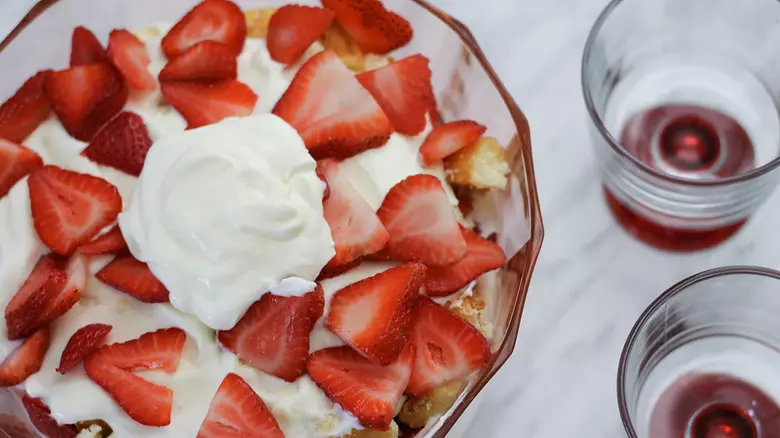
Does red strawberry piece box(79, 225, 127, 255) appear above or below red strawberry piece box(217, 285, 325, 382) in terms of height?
above

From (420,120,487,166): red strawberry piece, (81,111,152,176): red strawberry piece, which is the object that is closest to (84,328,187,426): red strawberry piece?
(81,111,152,176): red strawberry piece

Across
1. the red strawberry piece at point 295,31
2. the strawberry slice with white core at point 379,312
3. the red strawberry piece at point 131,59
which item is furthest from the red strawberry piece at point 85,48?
the strawberry slice with white core at point 379,312

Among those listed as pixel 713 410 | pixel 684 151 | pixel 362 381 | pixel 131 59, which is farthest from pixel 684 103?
pixel 131 59

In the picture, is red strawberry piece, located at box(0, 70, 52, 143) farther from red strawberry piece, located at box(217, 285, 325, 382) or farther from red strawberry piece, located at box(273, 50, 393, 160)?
red strawberry piece, located at box(217, 285, 325, 382)

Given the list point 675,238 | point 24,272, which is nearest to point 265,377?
point 24,272

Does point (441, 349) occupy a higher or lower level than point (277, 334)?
lower

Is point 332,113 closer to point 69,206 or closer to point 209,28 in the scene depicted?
point 209,28

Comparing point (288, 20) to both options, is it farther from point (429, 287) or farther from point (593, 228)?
point (593, 228)
